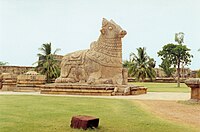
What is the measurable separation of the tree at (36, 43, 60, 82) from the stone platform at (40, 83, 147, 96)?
13157 mm

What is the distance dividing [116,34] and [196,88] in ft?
17.8

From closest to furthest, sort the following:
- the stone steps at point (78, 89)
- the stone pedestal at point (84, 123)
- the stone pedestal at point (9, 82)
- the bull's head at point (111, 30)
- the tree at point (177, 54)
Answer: the stone pedestal at point (84, 123) < the stone steps at point (78, 89) < the bull's head at point (111, 30) < the stone pedestal at point (9, 82) < the tree at point (177, 54)

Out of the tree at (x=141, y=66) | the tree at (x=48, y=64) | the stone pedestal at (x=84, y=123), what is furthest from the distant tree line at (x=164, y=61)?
the stone pedestal at (x=84, y=123)

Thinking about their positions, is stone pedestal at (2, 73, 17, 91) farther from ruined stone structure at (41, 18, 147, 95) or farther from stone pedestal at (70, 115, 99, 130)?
stone pedestal at (70, 115, 99, 130)

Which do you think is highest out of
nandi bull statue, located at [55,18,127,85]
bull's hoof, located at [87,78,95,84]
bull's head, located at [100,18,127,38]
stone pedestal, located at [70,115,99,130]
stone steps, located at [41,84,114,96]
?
bull's head, located at [100,18,127,38]

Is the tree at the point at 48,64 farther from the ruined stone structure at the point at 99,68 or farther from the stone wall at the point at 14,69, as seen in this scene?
the ruined stone structure at the point at 99,68

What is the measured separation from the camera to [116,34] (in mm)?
13562

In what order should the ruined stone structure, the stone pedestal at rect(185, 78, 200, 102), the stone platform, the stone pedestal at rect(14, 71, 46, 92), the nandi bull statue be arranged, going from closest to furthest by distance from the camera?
1. the stone pedestal at rect(185, 78, 200, 102)
2. the stone platform
3. the ruined stone structure
4. the nandi bull statue
5. the stone pedestal at rect(14, 71, 46, 92)

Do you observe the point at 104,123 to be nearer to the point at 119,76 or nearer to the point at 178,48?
the point at 119,76

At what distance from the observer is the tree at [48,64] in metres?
27.2

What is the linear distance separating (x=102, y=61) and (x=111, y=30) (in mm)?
1632

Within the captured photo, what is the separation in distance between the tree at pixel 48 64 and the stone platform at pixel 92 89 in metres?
13.2

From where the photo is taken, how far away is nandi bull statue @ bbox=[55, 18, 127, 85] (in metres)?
13.3

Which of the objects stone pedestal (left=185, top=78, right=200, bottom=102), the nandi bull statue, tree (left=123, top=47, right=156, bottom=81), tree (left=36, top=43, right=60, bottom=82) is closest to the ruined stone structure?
the nandi bull statue
